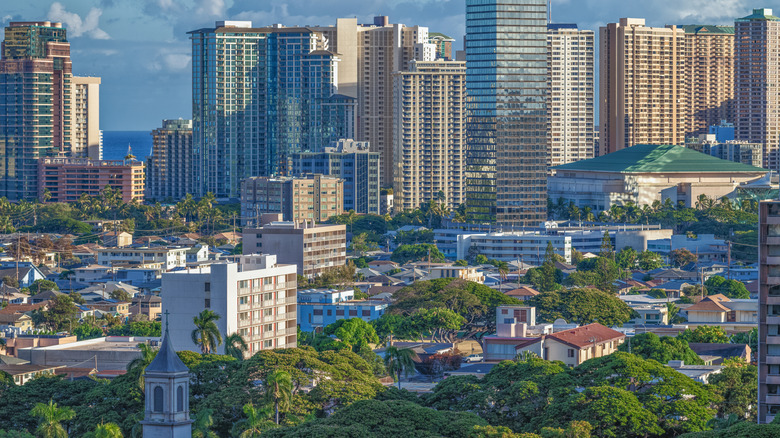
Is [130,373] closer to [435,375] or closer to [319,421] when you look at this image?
[319,421]

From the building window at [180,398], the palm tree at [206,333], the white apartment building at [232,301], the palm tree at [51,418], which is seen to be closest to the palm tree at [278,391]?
the palm tree at [51,418]

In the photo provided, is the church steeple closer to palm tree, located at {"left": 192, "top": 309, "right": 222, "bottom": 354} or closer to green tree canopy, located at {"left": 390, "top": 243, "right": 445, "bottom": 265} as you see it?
palm tree, located at {"left": 192, "top": 309, "right": 222, "bottom": 354}

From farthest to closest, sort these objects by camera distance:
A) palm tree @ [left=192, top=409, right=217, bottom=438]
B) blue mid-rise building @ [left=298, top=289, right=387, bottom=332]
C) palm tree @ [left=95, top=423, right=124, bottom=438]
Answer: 1. blue mid-rise building @ [left=298, top=289, right=387, bottom=332]
2. palm tree @ [left=192, top=409, right=217, bottom=438]
3. palm tree @ [left=95, top=423, right=124, bottom=438]

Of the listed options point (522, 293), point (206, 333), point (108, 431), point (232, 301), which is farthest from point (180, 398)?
point (522, 293)

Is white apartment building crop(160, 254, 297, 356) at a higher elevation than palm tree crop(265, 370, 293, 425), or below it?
higher

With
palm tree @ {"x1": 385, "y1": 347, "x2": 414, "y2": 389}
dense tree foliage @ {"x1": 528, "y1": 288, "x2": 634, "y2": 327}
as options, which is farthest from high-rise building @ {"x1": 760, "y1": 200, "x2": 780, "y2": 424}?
dense tree foliage @ {"x1": 528, "y1": 288, "x2": 634, "y2": 327}

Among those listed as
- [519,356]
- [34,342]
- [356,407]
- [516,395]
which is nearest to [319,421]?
[356,407]
